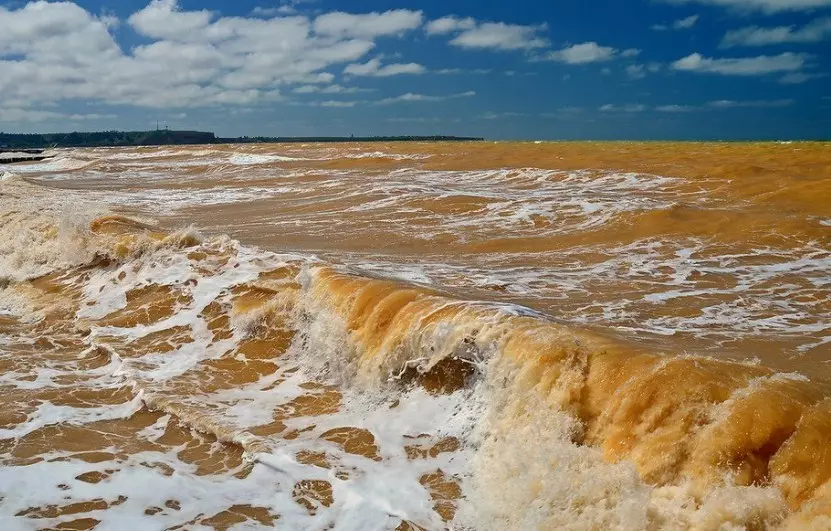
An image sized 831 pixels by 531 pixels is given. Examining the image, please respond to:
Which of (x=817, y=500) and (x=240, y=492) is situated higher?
(x=817, y=500)

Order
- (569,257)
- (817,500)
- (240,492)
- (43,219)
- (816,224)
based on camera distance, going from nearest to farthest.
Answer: (817,500) → (240,492) → (569,257) → (816,224) → (43,219)

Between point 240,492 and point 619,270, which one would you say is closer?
point 240,492

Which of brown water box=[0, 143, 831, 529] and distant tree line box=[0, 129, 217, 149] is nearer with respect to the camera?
brown water box=[0, 143, 831, 529]

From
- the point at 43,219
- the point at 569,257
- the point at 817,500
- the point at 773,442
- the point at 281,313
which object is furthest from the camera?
the point at 43,219

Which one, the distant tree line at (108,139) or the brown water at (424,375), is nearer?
the brown water at (424,375)

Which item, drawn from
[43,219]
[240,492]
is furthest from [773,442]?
[43,219]

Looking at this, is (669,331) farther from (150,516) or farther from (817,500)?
(150,516)

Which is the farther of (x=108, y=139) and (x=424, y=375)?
(x=108, y=139)

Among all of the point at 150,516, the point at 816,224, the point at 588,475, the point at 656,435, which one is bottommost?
the point at 150,516
